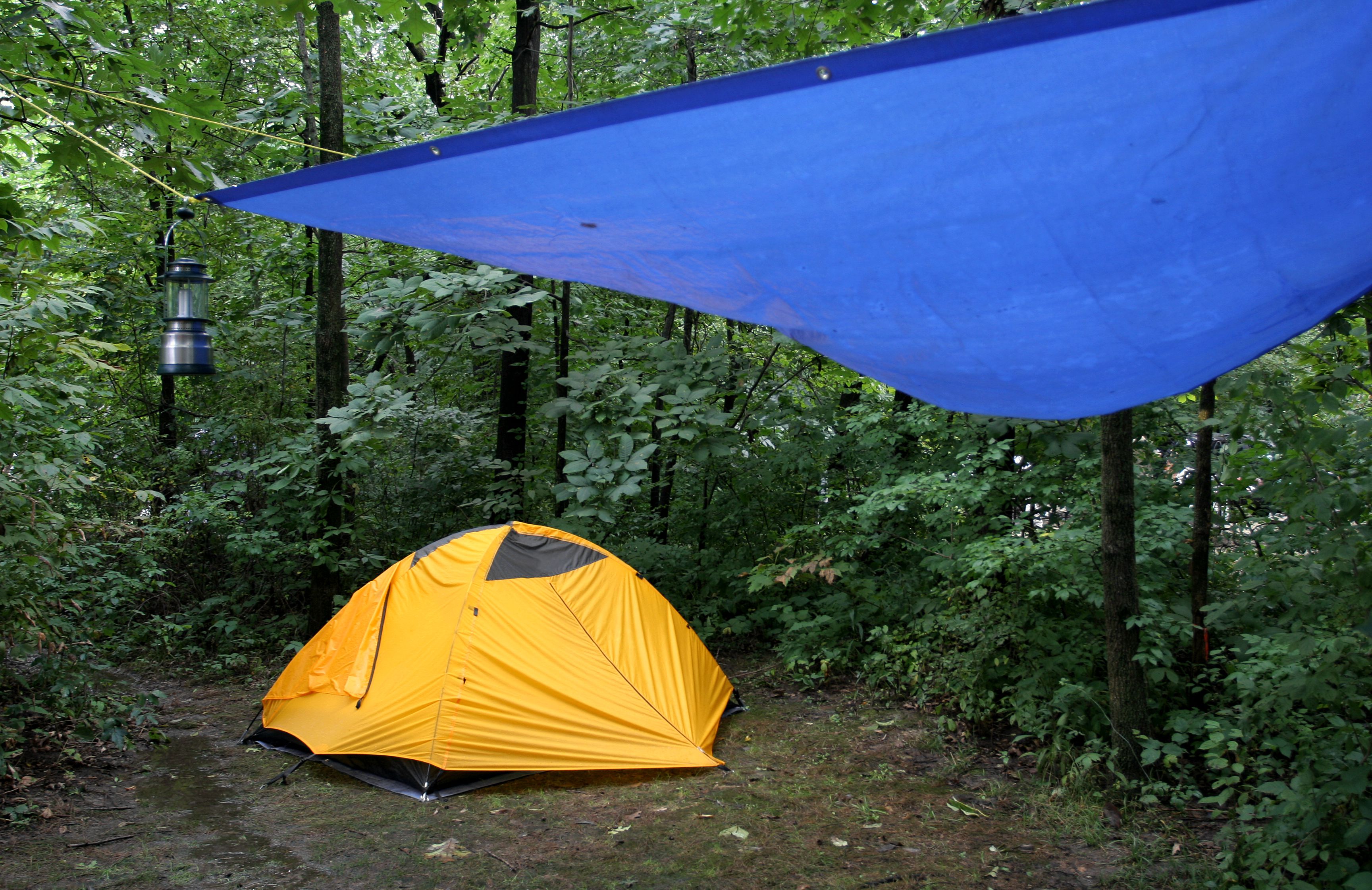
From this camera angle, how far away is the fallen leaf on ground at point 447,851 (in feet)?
10.9

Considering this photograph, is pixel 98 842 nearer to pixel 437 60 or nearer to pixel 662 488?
pixel 662 488

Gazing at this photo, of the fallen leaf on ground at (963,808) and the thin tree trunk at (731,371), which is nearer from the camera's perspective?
the fallen leaf on ground at (963,808)

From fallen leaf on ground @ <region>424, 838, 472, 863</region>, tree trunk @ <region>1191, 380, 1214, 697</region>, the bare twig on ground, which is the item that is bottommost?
the bare twig on ground

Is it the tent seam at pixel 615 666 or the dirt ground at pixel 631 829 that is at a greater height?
the tent seam at pixel 615 666

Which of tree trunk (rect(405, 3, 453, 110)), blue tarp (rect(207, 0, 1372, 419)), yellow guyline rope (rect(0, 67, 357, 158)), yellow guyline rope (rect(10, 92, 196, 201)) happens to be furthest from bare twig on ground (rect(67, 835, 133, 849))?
tree trunk (rect(405, 3, 453, 110))

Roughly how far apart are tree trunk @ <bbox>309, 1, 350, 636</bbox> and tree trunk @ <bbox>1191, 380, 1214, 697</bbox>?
16.6 feet

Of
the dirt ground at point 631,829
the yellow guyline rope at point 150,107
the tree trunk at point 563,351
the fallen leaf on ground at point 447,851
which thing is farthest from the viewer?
the tree trunk at point 563,351

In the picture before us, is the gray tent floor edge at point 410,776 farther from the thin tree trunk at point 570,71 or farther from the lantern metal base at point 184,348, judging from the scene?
the thin tree trunk at point 570,71

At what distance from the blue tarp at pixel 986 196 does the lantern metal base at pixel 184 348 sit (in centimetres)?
218

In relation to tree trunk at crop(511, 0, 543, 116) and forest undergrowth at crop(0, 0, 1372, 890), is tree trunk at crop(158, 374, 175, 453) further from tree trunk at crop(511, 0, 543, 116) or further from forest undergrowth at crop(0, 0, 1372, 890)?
tree trunk at crop(511, 0, 543, 116)

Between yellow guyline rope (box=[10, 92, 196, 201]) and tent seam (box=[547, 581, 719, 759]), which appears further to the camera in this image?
tent seam (box=[547, 581, 719, 759])

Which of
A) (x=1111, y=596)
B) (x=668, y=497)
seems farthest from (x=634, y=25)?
(x=1111, y=596)

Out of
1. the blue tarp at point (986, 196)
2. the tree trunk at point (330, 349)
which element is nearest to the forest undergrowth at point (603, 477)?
the tree trunk at point (330, 349)

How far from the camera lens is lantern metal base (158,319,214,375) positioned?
3693 mm
